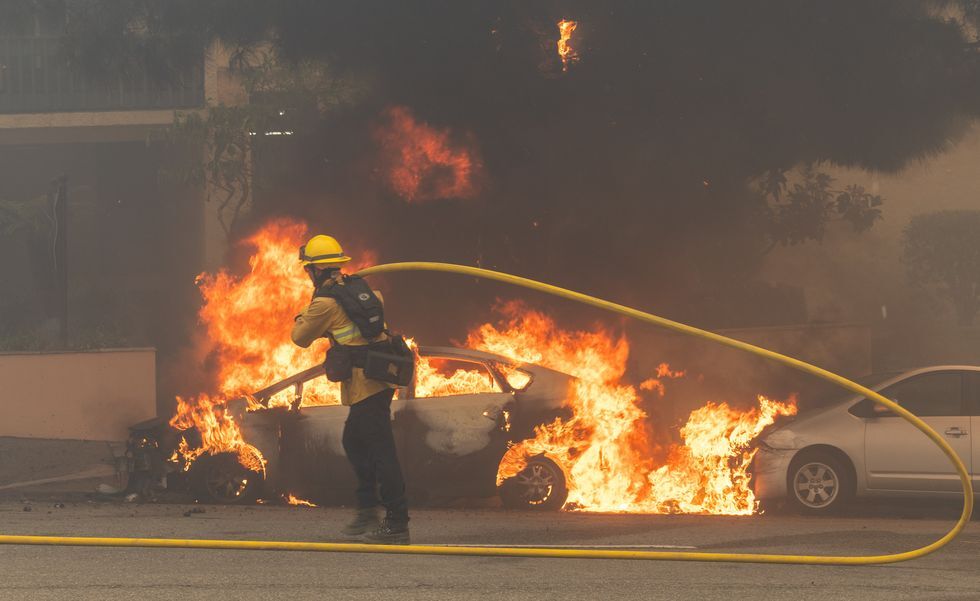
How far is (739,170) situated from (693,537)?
24.9 feet

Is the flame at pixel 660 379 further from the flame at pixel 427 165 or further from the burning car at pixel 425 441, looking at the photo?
the flame at pixel 427 165

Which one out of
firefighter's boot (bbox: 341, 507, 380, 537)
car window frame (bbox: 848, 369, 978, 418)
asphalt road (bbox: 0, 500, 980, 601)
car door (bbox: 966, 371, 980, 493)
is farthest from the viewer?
car window frame (bbox: 848, 369, 978, 418)

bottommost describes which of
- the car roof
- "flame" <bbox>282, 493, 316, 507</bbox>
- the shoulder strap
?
"flame" <bbox>282, 493, 316, 507</bbox>

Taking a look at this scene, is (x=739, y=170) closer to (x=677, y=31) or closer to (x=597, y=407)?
(x=677, y=31)

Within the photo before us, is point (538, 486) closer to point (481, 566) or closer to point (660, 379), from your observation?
point (481, 566)

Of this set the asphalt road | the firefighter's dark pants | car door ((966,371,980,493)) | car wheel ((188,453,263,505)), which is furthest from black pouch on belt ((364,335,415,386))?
car door ((966,371,980,493))

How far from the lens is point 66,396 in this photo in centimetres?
1603

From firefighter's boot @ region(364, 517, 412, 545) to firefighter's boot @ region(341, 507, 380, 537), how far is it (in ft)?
0.44

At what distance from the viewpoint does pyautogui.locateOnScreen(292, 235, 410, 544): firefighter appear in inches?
286

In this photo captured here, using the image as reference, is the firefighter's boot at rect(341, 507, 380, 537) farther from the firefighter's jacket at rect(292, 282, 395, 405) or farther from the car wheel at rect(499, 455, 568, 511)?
the car wheel at rect(499, 455, 568, 511)

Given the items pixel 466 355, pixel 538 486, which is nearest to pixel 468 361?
pixel 466 355

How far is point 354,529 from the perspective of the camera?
7508mm

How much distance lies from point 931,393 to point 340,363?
17.9ft

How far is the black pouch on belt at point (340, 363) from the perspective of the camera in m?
7.25
